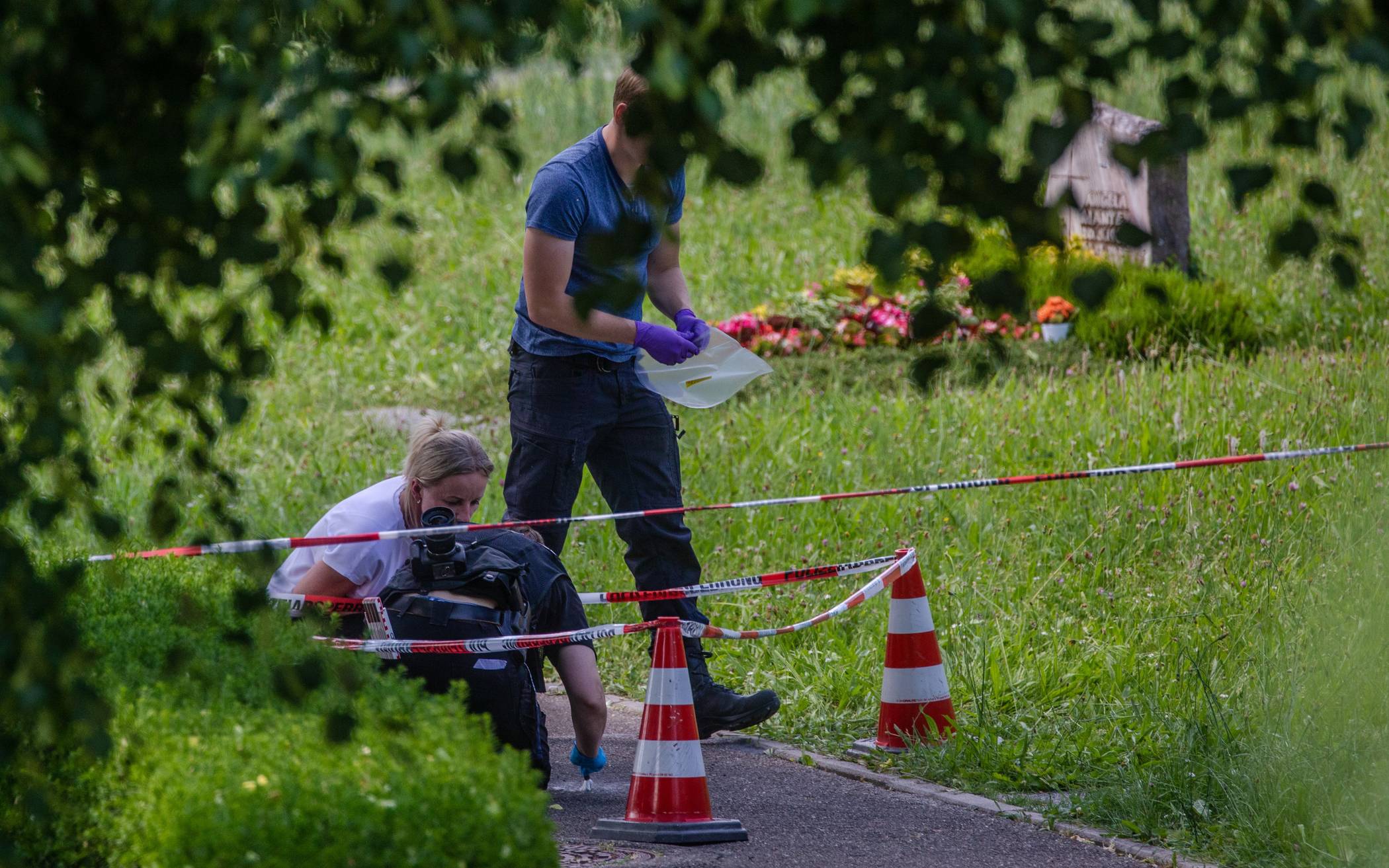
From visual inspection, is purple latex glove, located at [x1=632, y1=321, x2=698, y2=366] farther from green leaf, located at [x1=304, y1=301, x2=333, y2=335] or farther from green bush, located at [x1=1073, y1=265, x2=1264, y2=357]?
green bush, located at [x1=1073, y1=265, x2=1264, y2=357]

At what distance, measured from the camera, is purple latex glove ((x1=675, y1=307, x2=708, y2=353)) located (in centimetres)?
541

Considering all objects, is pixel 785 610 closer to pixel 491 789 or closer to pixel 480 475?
pixel 480 475

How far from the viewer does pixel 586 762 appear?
493 cm

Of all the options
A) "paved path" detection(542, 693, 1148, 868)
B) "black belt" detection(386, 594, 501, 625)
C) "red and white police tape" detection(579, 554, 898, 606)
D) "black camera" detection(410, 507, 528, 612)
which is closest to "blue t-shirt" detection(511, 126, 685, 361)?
"red and white police tape" detection(579, 554, 898, 606)

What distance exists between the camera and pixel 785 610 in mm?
6570

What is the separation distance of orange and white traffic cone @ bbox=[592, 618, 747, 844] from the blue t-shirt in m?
1.12

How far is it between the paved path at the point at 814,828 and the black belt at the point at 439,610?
0.66 meters

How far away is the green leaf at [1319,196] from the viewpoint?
195cm

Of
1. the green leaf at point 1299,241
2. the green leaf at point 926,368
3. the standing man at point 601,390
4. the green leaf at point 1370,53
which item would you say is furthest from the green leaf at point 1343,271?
the standing man at point 601,390

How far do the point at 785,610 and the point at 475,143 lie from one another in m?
4.69

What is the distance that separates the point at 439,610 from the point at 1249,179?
2860 millimetres

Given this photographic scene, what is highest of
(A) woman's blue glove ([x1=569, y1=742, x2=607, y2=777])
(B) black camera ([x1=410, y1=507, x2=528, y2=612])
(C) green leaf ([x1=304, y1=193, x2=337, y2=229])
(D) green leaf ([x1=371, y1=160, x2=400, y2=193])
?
(D) green leaf ([x1=371, y1=160, x2=400, y2=193])

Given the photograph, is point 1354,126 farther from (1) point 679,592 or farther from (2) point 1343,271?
(1) point 679,592

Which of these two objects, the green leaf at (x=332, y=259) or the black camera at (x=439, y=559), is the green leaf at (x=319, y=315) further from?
the black camera at (x=439, y=559)
